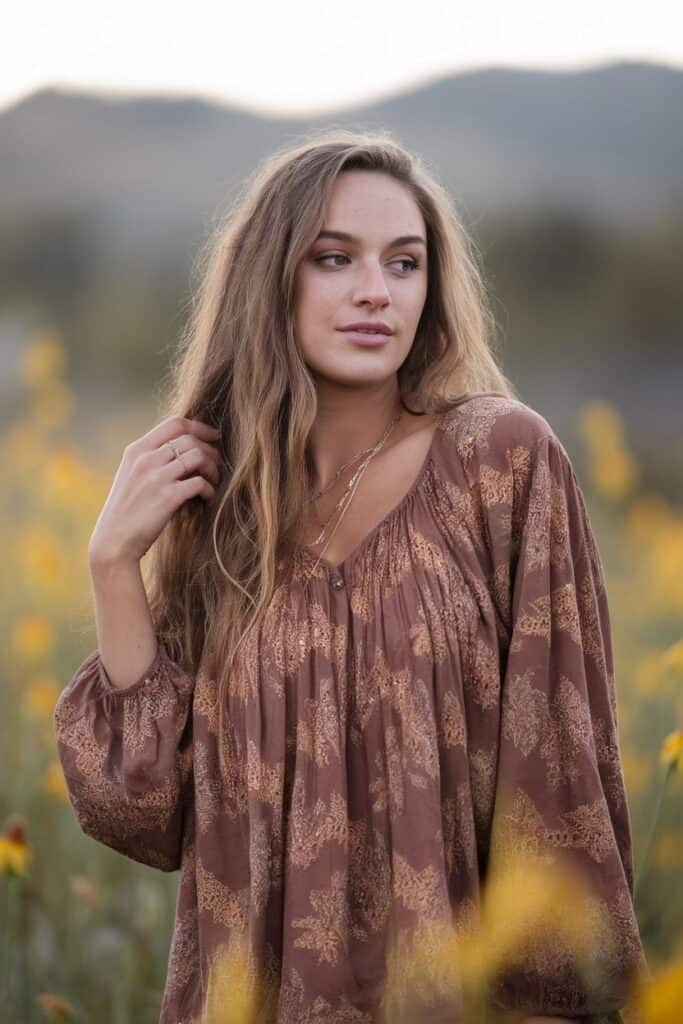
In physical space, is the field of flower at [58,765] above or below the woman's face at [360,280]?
below

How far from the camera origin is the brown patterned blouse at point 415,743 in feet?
5.42

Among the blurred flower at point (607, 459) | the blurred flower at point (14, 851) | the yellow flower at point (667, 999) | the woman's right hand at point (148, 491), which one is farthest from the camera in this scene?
the blurred flower at point (607, 459)

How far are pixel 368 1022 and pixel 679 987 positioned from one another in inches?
47.2

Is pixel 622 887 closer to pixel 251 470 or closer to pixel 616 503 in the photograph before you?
pixel 251 470

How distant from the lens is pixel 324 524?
6.05 feet

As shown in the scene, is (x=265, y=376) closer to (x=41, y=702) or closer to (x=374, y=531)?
(x=374, y=531)

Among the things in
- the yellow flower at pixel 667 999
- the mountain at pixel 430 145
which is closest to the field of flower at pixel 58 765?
the yellow flower at pixel 667 999

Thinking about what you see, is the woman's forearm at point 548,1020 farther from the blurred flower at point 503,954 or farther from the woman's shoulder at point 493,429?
the woman's shoulder at point 493,429

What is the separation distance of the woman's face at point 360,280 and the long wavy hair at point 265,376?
0.02 metres

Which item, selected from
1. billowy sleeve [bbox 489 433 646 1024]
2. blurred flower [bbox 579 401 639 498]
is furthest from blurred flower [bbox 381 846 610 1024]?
blurred flower [bbox 579 401 639 498]

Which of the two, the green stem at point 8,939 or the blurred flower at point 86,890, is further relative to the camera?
the blurred flower at point 86,890

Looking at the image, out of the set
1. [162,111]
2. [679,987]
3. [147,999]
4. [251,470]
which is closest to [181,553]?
[251,470]

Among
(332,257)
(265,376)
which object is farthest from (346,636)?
(332,257)

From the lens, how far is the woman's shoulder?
175cm
